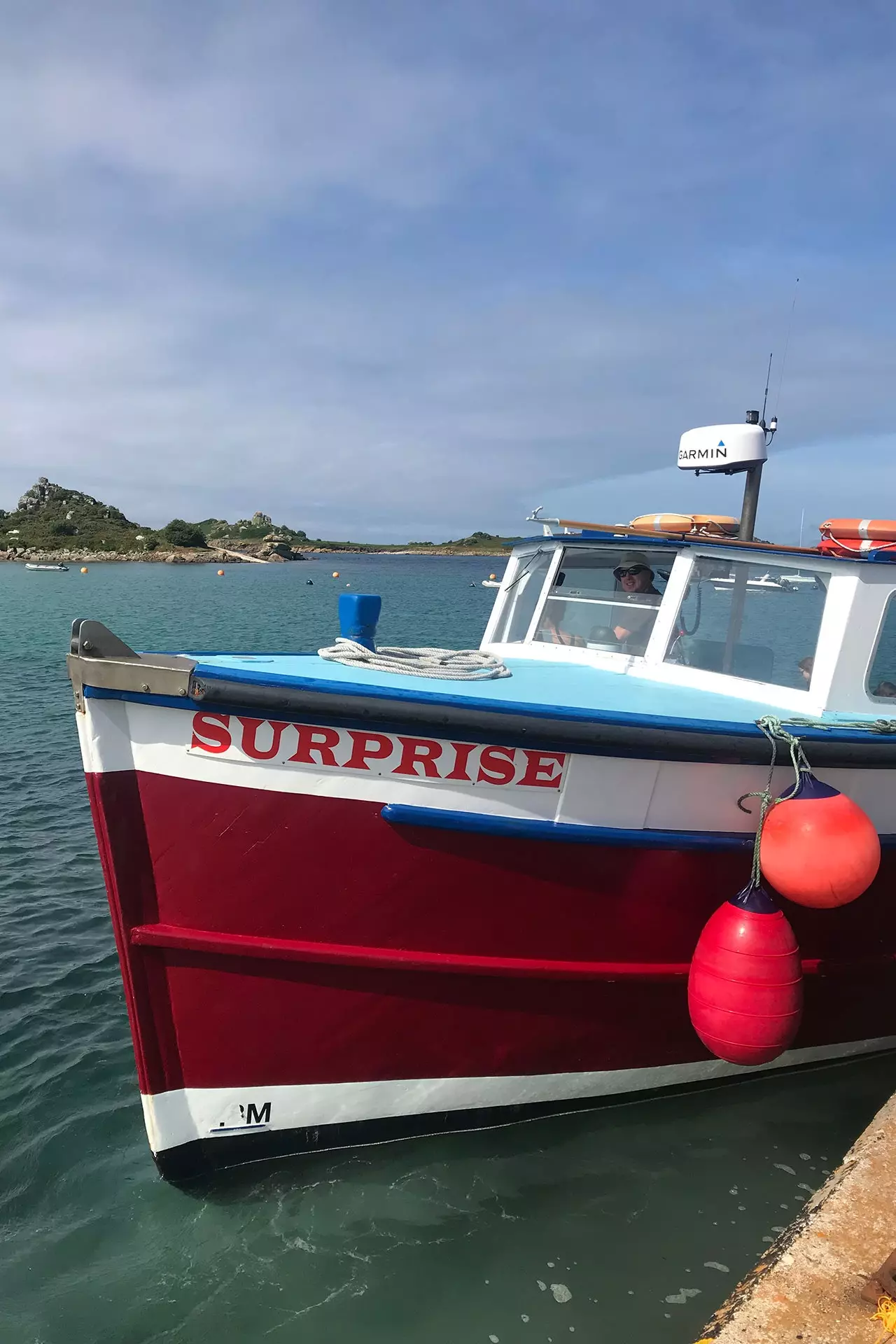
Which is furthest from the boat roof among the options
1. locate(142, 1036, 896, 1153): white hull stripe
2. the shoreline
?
the shoreline

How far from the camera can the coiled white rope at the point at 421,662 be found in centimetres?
450

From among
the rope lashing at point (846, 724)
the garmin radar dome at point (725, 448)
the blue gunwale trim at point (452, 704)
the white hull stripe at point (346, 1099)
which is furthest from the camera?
the garmin radar dome at point (725, 448)

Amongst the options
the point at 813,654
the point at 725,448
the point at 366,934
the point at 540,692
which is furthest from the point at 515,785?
the point at 725,448

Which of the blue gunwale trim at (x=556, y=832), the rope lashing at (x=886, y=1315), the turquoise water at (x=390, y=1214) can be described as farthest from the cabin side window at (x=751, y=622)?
the rope lashing at (x=886, y=1315)

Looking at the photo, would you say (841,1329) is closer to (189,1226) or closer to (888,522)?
(189,1226)

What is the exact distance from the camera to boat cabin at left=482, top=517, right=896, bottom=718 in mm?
4910

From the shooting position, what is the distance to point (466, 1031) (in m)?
4.48

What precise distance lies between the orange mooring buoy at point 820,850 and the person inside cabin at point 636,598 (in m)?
1.80

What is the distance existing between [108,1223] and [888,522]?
230 inches

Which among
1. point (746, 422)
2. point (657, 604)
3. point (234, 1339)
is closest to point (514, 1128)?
point (234, 1339)

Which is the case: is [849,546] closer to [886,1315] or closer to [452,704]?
[452,704]

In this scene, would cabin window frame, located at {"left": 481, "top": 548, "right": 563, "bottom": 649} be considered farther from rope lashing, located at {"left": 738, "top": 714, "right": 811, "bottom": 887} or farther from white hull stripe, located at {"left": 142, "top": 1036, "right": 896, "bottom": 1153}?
white hull stripe, located at {"left": 142, "top": 1036, "right": 896, "bottom": 1153}

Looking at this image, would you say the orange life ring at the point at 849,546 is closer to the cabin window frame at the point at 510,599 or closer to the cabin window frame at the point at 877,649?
the cabin window frame at the point at 877,649

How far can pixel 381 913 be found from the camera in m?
4.12
